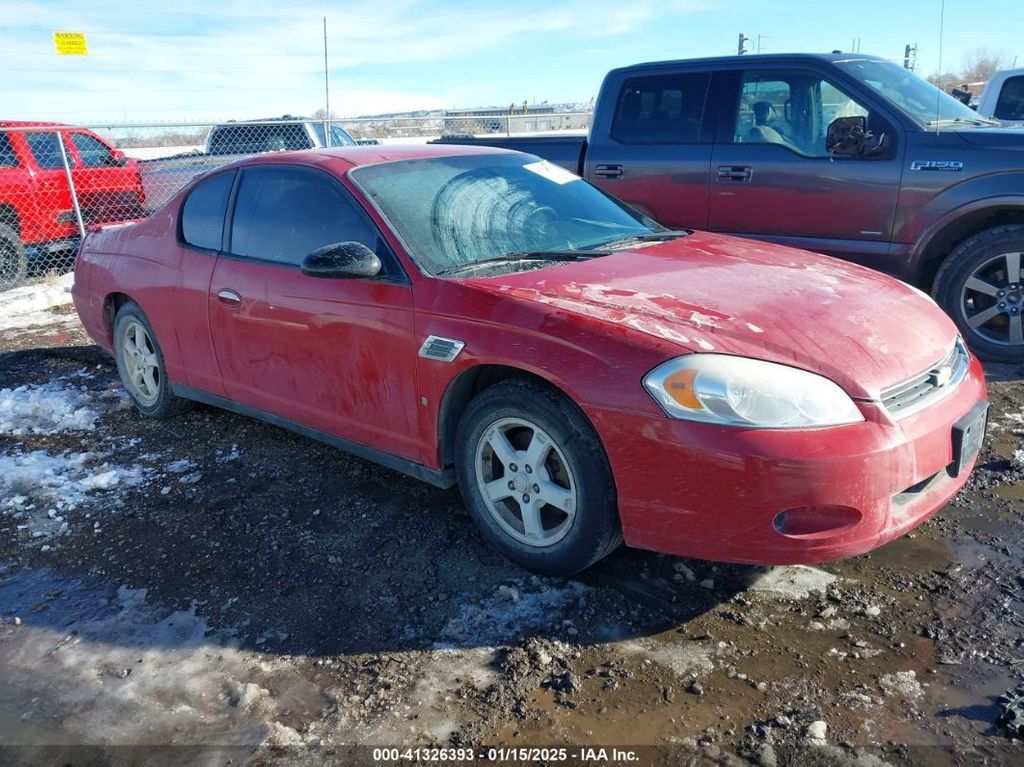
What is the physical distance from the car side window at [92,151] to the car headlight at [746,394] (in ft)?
33.7

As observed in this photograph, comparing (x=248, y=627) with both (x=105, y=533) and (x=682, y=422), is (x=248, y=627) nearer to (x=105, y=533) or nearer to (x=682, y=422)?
(x=105, y=533)

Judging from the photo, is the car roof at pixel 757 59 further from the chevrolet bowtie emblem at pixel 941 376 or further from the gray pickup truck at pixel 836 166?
the chevrolet bowtie emblem at pixel 941 376

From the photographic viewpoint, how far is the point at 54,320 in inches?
321

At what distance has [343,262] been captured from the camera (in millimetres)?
3447

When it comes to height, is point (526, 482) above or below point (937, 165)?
below

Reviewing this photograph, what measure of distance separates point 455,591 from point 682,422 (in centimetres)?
112

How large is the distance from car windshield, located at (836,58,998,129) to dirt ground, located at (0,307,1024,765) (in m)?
2.88

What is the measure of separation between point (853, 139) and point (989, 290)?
4.39ft

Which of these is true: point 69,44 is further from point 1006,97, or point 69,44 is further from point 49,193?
point 1006,97

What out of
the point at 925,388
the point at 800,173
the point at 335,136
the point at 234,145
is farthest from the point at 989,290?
the point at 234,145

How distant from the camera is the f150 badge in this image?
5445mm

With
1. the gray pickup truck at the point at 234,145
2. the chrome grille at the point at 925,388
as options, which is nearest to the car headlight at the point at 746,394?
the chrome grille at the point at 925,388

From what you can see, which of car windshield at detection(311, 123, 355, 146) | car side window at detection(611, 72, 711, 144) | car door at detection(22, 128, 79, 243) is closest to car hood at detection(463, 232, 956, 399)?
car side window at detection(611, 72, 711, 144)

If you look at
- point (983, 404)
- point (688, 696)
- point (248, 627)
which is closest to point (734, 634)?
point (688, 696)
